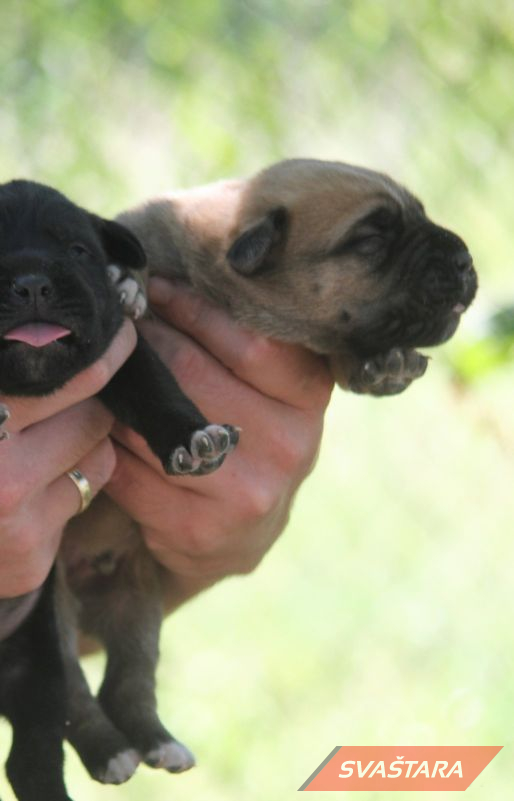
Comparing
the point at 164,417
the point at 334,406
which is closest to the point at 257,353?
the point at 164,417

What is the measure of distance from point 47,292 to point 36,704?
40.6 inches

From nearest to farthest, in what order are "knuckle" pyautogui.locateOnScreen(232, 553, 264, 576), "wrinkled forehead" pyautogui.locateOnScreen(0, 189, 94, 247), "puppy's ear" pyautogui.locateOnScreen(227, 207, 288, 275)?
"wrinkled forehead" pyautogui.locateOnScreen(0, 189, 94, 247), "puppy's ear" pyautogui.locateOnScreen(227, 207, 288, 275), "knuckle" pyautogui.locateOnScreen(232, 553, 264, 576)

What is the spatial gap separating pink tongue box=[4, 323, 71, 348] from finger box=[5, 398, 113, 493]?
1.23ft

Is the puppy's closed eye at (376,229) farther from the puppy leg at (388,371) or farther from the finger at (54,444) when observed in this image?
the finger at (54,444)

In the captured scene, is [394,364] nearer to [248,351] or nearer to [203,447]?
[248,351]

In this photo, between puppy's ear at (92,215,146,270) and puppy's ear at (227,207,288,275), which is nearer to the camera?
puppy's ear at (92,215,146,270)

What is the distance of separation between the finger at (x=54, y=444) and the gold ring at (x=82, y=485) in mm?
28

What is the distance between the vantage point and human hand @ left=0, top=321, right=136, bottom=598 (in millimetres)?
3377

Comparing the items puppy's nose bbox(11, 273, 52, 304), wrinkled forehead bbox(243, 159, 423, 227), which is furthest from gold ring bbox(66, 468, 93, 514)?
wrinkled forehead bbox(243, 159, 423, 227)

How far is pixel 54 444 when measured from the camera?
3.49 meters

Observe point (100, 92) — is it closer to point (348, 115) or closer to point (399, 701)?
point (348, 115)

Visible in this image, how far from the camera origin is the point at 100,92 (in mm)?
7727

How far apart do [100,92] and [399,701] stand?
11.8 feet

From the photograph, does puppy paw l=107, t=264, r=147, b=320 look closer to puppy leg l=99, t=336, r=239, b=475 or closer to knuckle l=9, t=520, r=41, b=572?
puppy leg l=99, t=336, r=239, b=475
